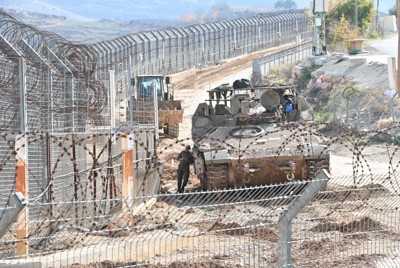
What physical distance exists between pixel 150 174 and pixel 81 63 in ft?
12.9

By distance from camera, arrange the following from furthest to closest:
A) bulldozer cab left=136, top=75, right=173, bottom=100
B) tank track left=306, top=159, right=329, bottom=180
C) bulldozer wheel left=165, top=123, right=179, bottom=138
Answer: bulldozer cab left=136, top=75, right=173, bottom=100 < bulldozer wheel left=165, top=123, right=179, bottom=138 < tank track left=306, top=159, right=329, bottom=180

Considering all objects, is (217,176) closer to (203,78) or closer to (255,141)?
(255,141)

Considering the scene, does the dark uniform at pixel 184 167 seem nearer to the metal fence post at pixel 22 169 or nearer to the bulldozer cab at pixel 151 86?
the metal fence post at pixel 22 169

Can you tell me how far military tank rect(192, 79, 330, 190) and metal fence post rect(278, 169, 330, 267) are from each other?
866 centimetres

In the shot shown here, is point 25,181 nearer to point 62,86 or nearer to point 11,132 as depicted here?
point 11,132

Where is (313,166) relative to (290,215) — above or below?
below

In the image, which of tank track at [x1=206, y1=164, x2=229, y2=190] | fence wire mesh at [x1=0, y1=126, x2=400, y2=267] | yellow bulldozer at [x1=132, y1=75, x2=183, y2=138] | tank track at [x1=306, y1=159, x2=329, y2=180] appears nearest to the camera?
fence wire mesh at [x1=0, y1=126, x2=400, y2=267]

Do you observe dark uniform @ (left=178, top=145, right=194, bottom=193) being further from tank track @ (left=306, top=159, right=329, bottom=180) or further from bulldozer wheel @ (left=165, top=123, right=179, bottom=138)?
bulldozer wheel @ (left=165, top=123, right=179, bottom=138)

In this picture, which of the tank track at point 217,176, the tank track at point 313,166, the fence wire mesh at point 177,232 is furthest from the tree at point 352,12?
the fence wire mesh at point 177,232

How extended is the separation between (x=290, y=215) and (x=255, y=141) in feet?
38.4

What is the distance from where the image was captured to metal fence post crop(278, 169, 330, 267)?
904 cm

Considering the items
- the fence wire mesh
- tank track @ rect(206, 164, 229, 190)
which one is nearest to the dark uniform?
tank track @ rect(206, 164, 229, 190)

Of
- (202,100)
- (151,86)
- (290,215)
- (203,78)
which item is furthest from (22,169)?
(203,78)

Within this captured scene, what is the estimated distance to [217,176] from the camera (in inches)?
781
